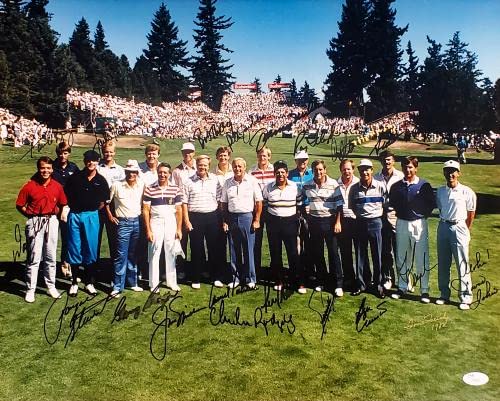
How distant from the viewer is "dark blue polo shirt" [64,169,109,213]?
6547 mm

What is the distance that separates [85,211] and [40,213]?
623mm

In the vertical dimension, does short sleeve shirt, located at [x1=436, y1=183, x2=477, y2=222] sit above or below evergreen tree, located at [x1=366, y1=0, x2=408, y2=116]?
below

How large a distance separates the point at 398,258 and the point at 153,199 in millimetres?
3834

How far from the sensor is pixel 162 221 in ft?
22.0

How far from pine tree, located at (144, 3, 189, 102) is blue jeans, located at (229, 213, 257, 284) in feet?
13.9

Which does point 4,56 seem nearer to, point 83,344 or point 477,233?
point 83,344

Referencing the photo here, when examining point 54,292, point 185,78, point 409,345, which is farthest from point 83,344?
point 185,78

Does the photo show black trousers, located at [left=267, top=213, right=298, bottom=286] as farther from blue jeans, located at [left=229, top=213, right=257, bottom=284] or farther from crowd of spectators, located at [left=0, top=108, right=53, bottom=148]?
crowd of spectators, located at [left=0, top=108, right=53, bottom=148]

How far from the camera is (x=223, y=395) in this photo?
14.1ft

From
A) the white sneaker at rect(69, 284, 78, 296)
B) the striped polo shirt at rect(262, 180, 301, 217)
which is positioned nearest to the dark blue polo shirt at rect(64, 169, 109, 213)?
the white sneaker at rect(69, 284, 78, 296)

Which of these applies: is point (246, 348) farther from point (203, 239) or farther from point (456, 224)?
point (456, 224)
